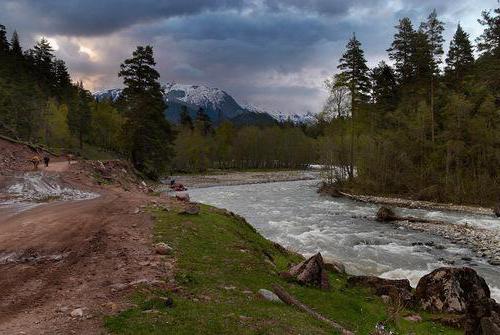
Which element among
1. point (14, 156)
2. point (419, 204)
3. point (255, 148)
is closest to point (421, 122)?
point (419, 204)

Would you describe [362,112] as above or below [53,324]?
above

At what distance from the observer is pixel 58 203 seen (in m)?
21.0

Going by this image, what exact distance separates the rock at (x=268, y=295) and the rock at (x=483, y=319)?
4242mm

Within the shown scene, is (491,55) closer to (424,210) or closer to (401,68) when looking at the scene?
(401,68)

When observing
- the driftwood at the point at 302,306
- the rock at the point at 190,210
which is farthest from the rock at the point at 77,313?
the rock at the point at 190,210

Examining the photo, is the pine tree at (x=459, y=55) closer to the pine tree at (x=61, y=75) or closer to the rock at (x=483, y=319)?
the rock at (x=483, y=319)

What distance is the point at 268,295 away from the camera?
408 inches

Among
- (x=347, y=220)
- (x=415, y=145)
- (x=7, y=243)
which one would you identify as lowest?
(x=347, y=220)

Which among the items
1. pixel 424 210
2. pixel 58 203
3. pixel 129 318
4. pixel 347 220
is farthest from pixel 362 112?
pixel 129 318

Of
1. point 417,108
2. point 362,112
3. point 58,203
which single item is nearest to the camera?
point 58,203

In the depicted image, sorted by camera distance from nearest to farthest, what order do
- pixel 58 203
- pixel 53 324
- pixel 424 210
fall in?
pixel 53 324 → pixel 58 203 → pixel 424 210

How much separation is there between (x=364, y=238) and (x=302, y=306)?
50.2ft

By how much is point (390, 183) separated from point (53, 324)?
44.4 meters

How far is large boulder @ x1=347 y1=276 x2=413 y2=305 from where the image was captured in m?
Answer: 12.9
